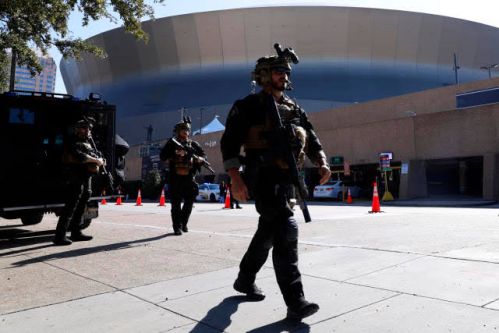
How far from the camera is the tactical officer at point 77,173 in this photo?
21.6 ft

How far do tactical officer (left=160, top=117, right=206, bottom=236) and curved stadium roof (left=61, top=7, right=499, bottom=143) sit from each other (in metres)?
47.7

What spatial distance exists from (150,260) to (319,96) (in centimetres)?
5323

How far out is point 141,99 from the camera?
63.7 m

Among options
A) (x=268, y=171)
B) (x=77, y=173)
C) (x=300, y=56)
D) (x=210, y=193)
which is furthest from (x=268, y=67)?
(x=300, y=56)

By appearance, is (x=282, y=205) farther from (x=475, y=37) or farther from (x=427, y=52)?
(x=475, y=37)

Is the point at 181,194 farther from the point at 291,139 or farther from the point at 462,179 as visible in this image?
the point at 462,179

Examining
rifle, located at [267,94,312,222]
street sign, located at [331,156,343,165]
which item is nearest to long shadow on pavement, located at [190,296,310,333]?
→ rifle, located at [267,94,312,222]

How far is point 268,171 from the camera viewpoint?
3.21m

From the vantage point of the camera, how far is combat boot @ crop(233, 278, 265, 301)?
3.47 meters

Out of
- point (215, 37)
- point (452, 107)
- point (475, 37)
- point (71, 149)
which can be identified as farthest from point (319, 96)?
point (71, 149)

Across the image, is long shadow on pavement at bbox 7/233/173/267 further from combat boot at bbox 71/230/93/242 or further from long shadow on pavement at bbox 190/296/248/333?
long shadow on pavement at bbox 190/296/248/333

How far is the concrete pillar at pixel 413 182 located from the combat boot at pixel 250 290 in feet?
84.6

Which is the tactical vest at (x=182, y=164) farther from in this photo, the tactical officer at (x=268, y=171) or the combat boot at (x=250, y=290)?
the combat boot at (x=250, y=290)

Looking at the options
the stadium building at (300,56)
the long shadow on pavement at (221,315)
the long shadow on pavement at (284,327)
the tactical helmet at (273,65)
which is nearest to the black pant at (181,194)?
the long shadow on pavement at (221,315)
